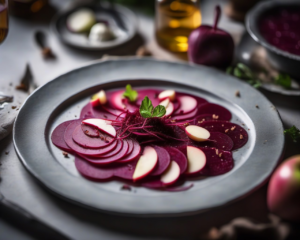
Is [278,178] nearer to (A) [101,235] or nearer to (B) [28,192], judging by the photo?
(A) [101,235]

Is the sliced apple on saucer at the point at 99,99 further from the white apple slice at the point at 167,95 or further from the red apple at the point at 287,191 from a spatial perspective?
the red apple at the point at 287,191

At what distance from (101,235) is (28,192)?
30cm

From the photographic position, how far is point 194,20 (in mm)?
1735

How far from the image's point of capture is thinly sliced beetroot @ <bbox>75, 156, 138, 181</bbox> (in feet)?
3.43

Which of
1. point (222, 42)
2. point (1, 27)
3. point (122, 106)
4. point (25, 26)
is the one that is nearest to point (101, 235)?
point (122, 106)

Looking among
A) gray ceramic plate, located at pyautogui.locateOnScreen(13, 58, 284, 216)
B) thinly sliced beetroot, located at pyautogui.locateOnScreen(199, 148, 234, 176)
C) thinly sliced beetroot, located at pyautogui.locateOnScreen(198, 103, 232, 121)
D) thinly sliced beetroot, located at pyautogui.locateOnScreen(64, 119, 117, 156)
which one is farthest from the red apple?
thinly sliced beetroot, located at pyautogui.locateOnScreen(64, 119, 117, 156)

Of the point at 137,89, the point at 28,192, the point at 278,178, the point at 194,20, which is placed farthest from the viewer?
the point at 194,20

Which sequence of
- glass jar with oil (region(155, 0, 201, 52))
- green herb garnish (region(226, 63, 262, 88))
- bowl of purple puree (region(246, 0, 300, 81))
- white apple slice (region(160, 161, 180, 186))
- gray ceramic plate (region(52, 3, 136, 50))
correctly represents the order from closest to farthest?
white apple slice (region(160, 161, 180, 186)) < bowl of purple puree (region(246, 0, 300, 81)) < green herb garnish (region(226, 63, 262, 88)) < glass jar with oil (region(155, 0, 201, 52)) < gray ceramic plate (region(52, 3, 136, 50))

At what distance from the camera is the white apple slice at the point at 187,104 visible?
1351mm

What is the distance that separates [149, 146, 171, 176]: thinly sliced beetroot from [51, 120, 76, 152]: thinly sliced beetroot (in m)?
0.32

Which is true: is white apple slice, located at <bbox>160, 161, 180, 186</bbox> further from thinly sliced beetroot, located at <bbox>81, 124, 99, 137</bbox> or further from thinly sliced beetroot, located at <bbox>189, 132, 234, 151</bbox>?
thinly sliced beetroot, located at <bbox>81, 124, 99, 137</bbox>

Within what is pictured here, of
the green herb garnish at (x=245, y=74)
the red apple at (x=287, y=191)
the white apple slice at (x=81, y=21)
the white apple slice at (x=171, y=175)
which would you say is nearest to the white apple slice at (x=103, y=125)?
the white apple slice at (x=171, y=175)

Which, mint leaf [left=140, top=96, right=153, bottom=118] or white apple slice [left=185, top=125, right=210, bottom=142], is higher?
mint leaf [left=140, top=96, right=153, bottom=118]

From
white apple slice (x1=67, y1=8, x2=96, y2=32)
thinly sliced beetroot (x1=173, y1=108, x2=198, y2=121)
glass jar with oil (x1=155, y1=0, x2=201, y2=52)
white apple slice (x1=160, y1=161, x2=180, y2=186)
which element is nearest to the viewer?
white apple slice (x1=160, y1=161, x2=180, y2=186)
